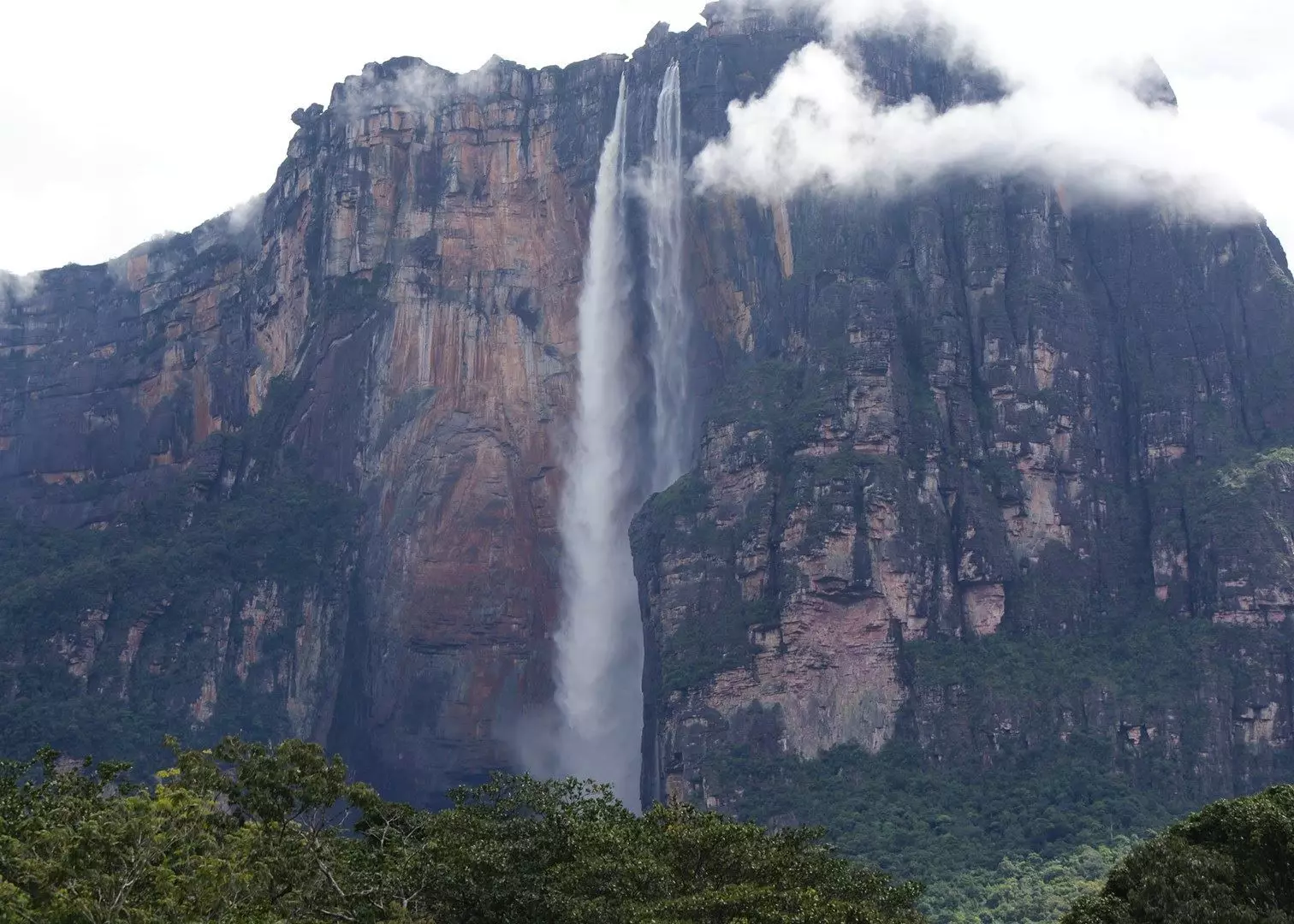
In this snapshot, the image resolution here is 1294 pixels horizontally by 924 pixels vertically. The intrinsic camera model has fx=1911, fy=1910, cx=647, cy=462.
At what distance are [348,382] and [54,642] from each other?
23901mm

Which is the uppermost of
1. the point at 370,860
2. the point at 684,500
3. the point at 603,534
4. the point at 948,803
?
the point at 603,534

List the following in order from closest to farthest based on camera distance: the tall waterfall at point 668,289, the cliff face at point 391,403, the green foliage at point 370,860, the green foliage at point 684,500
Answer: the green foliage at point 370,860, the green foliage at point 684,500, the cliff face at point 391,403, the tall waterfall at point 668,289

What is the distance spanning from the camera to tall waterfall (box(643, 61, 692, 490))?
384 feet

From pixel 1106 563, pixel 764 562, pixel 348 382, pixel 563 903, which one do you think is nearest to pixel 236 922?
pixel 563 903

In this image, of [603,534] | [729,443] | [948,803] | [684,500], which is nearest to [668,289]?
[603,534]

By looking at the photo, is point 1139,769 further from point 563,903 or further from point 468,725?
point 563,903

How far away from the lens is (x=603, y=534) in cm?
11706

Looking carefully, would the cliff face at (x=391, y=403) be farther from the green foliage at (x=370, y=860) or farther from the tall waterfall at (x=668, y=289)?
the green foliage at (x=370, y=860)

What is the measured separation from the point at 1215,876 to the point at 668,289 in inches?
3206

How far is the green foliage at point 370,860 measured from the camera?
1655 inches

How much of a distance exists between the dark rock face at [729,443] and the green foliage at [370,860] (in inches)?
1678

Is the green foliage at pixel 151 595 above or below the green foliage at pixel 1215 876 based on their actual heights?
above

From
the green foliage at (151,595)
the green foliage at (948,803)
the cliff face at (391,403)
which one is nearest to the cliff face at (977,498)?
the green foliage at (948,803)

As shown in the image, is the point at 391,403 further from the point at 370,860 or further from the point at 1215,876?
the point at 1215,876
